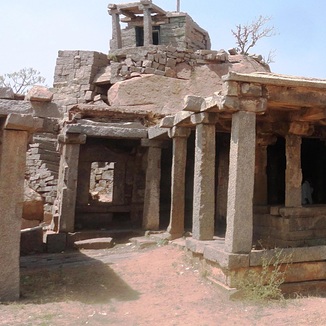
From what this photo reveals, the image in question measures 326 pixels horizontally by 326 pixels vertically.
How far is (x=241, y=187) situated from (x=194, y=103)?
2.01m

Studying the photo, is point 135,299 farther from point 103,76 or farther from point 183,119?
point 103,76

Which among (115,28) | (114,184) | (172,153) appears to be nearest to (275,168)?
(172,153)

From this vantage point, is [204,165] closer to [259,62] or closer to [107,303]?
[107,303]

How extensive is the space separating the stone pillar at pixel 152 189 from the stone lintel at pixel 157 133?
23 cm

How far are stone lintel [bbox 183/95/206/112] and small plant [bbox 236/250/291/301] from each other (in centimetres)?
295

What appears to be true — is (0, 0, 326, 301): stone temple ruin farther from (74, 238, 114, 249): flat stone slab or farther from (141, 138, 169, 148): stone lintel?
(74, 238, 114, 249): flat stone slab

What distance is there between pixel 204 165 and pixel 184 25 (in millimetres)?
15317

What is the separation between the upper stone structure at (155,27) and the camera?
20719 millimetres

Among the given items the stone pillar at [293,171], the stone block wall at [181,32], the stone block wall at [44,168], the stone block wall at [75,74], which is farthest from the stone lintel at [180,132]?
the stone block wall at [181,32]

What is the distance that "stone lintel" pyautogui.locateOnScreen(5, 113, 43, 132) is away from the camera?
581 centimetres

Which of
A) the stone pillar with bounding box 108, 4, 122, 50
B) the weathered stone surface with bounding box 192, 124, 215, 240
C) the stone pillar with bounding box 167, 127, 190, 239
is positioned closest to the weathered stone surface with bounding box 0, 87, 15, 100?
the weathered stone surface with bounding box 192, 124, 215, 240

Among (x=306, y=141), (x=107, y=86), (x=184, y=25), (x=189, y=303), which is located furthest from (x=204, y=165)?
(x=184, y=25)

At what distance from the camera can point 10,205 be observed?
6031mm

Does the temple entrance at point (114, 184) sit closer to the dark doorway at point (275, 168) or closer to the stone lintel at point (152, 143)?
the stone lintel at point (152, 143)
